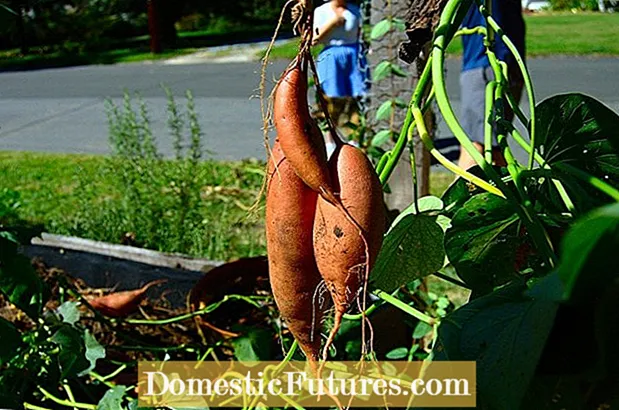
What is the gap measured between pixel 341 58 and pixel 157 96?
5904 millimetres

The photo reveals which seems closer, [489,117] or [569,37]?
[489,117]

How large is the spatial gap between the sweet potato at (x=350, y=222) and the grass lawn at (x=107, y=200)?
148cm

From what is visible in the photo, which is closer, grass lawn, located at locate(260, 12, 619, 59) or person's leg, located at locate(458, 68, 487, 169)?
person's leg, located at locate(458, 68, 487, 169)

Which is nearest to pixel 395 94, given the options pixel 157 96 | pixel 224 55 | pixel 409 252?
pixel 409 252

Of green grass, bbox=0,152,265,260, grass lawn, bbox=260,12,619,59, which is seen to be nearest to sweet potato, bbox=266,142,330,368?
green grass, bbox=0,152,265,260

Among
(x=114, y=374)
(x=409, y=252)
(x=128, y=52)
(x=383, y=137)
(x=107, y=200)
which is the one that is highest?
(x=409, y=252)

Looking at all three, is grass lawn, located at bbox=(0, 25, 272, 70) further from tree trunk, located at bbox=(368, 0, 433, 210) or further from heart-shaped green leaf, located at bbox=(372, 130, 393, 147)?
heart-shaped green leaf, located at bbox=(372, 130, 393, 147)

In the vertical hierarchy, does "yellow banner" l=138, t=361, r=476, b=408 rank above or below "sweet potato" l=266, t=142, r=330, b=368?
below

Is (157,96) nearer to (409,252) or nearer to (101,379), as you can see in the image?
(101,379)

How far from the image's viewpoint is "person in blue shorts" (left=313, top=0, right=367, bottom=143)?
3097 mm

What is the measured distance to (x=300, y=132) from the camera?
2.13 ft

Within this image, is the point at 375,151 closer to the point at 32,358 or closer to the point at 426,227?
the point at 32,358

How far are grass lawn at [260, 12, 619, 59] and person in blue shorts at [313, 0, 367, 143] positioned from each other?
511 cm

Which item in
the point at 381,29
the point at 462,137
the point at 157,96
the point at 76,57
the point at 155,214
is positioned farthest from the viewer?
the point at 76,57
